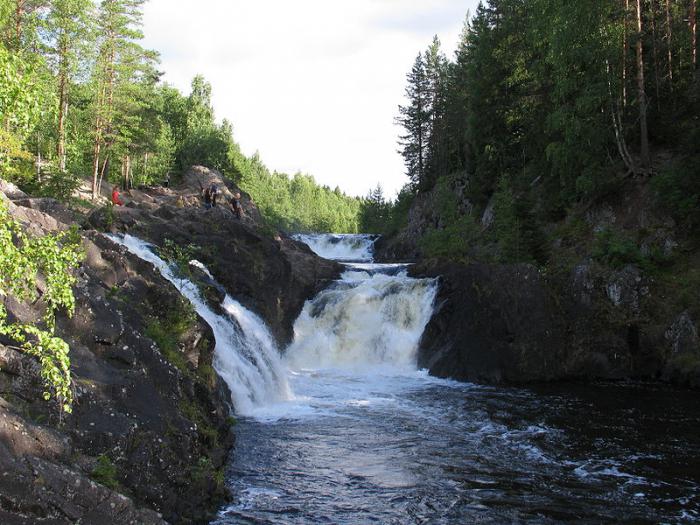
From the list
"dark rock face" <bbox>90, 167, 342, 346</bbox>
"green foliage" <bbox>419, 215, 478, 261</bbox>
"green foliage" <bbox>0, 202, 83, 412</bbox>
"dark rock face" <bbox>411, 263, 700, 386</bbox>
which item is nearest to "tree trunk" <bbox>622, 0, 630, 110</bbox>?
"dark rock face" <bbox>411, 263, 700, 386</bbox>

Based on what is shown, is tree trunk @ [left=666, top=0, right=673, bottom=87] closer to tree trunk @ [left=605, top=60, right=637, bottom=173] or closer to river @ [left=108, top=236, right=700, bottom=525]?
tree trunk @ [left=605, top=60, right=637, bottom=173]

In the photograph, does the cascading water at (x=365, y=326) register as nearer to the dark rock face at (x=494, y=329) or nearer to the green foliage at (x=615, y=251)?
the dark rock face at (x=494, y=329)

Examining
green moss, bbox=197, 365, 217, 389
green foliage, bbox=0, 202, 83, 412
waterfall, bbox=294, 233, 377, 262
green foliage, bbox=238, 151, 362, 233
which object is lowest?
green moss, bbox=197, 365, 217, 389

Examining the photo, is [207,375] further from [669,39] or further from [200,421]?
[669,39]

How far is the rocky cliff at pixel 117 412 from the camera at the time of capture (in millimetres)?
6121

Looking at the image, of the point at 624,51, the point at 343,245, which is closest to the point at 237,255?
the point at 624,51

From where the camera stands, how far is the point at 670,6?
28.5 m

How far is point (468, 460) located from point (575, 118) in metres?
20.9

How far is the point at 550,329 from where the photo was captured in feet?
76.3

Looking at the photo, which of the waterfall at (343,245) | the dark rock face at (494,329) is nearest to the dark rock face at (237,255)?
the dark rock face at (494,329)

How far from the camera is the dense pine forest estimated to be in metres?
25.7

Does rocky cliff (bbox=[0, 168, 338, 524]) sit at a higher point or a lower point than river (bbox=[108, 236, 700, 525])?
higher

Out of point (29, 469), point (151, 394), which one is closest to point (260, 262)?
point (151, 394)

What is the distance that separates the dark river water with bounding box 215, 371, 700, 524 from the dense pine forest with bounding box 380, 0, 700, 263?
10697mm
